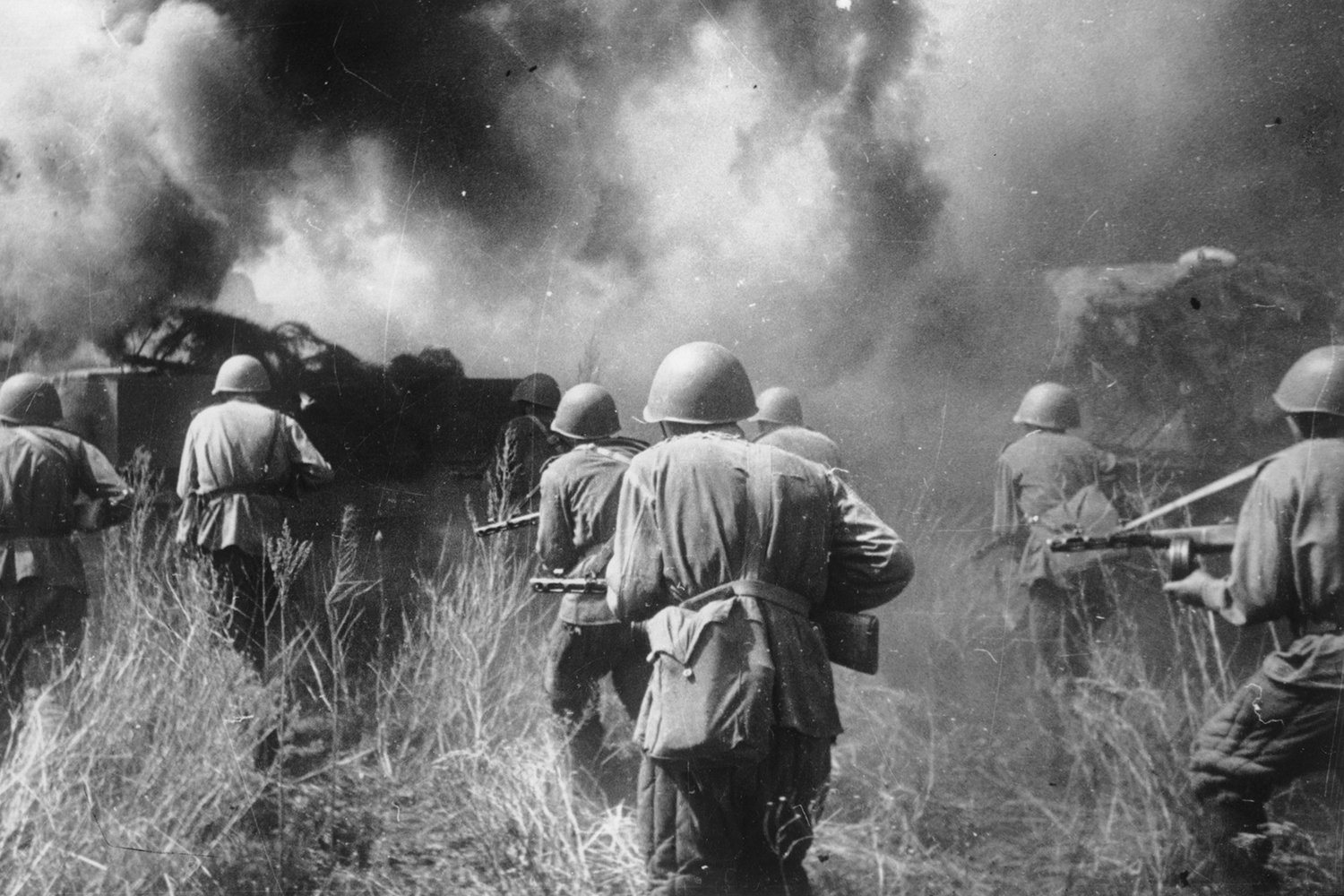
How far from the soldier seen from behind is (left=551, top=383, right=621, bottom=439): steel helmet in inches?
23.6

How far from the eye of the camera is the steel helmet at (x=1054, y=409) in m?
3.21

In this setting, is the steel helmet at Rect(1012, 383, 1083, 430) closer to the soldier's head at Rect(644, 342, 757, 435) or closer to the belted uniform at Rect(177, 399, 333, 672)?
the soldier's head at Rect(644, 342, 757, 435)

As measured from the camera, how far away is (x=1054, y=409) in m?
3.22

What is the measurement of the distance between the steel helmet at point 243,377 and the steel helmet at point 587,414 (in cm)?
131

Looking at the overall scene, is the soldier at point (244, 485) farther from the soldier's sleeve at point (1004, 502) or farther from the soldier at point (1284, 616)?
the soldier at point (1284, 616)

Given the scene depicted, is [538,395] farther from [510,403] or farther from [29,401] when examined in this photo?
[29,401]

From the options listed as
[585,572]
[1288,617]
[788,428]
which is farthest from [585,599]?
[1288,617]

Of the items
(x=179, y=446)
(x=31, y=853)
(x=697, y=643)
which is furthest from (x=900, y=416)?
(x=31, y=853)

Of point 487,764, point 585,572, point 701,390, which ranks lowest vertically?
point 487,764

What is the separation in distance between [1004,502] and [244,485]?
119 inches

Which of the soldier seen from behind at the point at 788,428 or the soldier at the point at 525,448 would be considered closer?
the soldier seen from behind at the point at 788,428

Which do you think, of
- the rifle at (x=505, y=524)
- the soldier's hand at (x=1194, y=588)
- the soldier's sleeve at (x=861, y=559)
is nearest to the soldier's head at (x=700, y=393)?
the soldier's sleeve at (x=861, y=559)

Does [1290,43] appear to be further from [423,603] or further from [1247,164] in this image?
[423,603]

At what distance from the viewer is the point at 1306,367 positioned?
2.96 metres
